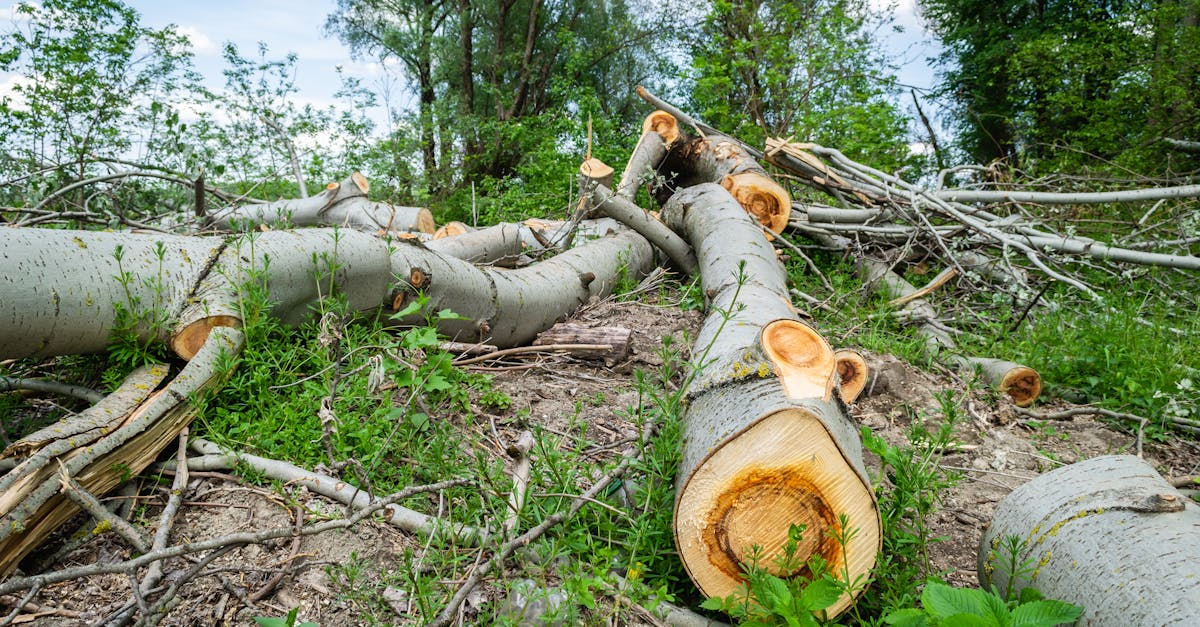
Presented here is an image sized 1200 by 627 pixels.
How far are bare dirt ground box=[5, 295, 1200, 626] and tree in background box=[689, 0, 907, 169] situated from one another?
5803 mm

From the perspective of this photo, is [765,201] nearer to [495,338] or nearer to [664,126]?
[664,126]

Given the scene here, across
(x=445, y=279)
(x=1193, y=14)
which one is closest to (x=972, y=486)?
(x=445, y=279)

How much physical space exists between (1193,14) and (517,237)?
11.2m

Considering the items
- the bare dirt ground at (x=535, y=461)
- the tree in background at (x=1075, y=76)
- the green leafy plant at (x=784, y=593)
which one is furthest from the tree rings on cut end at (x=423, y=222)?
the tree in background at (x=1075, y=76)

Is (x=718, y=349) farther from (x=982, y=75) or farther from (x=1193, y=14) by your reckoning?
(x=982, y=75)

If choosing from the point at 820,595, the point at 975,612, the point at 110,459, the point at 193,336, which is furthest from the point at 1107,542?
the point at 193,336

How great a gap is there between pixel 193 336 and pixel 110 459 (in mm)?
526

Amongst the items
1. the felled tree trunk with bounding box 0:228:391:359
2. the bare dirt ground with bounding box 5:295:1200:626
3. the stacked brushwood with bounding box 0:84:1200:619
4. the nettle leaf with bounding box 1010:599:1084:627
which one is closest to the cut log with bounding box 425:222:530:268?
the stacked brushwood with bounding box 0:84:1200:619

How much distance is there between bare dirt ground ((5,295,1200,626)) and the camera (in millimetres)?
1604

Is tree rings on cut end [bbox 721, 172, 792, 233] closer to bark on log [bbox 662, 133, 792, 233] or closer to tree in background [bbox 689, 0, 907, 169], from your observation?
bark on log [bbox 662, 133, 792, 233]

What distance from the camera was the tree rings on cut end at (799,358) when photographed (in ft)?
5.75

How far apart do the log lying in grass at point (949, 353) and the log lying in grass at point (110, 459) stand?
115 inches

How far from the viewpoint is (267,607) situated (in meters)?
1.60

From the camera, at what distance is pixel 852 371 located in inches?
113
